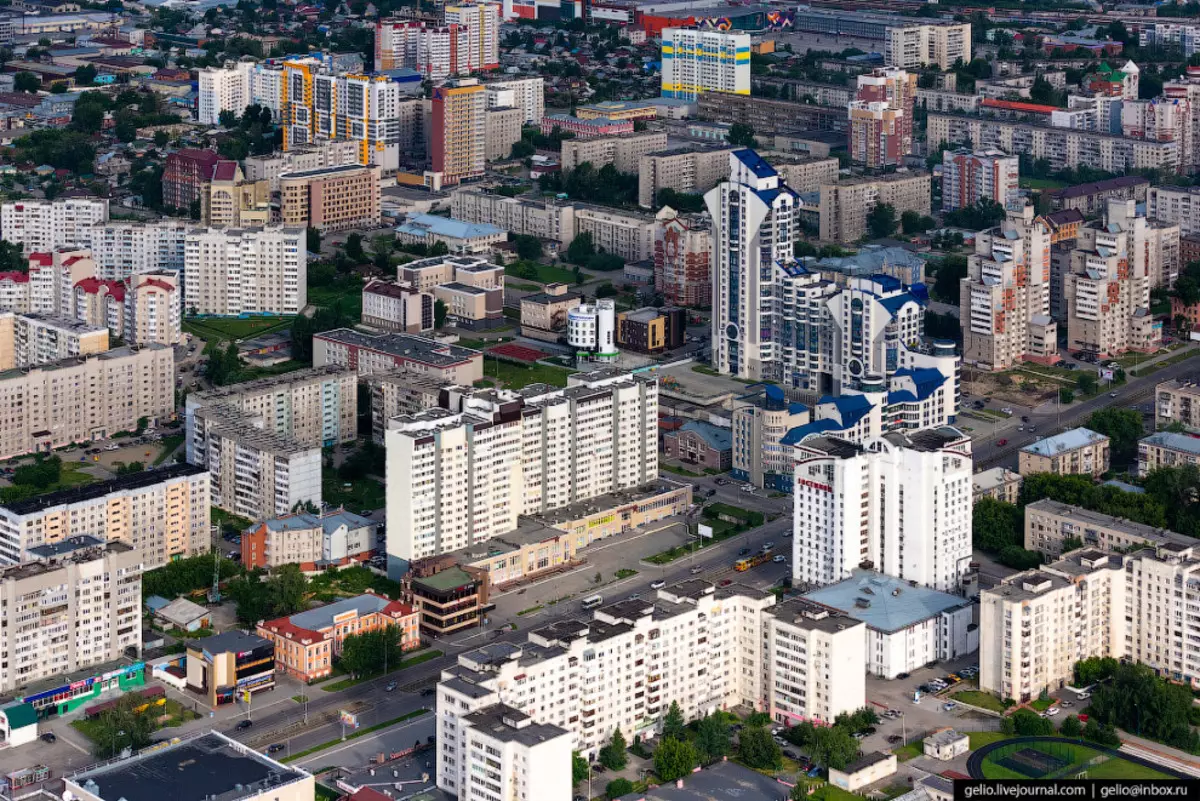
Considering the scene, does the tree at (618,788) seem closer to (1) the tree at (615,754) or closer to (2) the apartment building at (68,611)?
(1) the tree at (615,754)

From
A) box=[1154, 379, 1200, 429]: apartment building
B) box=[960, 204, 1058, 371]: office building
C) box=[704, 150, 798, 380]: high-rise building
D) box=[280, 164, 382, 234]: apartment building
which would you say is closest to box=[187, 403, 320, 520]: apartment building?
box=[704, 150, 798, 380]: high-rise building

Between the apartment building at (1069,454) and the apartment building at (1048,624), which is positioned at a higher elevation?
the apartment building at (1069,454)

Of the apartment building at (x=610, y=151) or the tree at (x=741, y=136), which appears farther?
the tree at (x=741, y=136)

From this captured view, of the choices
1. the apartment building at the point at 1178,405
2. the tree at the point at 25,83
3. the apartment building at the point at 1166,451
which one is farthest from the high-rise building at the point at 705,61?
the apartment building at the point at 1166,451

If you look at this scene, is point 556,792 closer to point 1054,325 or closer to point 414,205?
point 1054,325

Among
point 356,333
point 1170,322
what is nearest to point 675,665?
point 356,333

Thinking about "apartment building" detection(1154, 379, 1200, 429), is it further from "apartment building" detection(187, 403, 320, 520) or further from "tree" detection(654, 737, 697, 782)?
"tree" detection(654, 737, 697, 782)

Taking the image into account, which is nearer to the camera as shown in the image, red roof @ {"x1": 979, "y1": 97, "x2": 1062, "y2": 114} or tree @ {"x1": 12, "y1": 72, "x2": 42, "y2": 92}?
red roof @ {"x1": 979, "y1": 97, "x2": 1062, "y2": 114}
